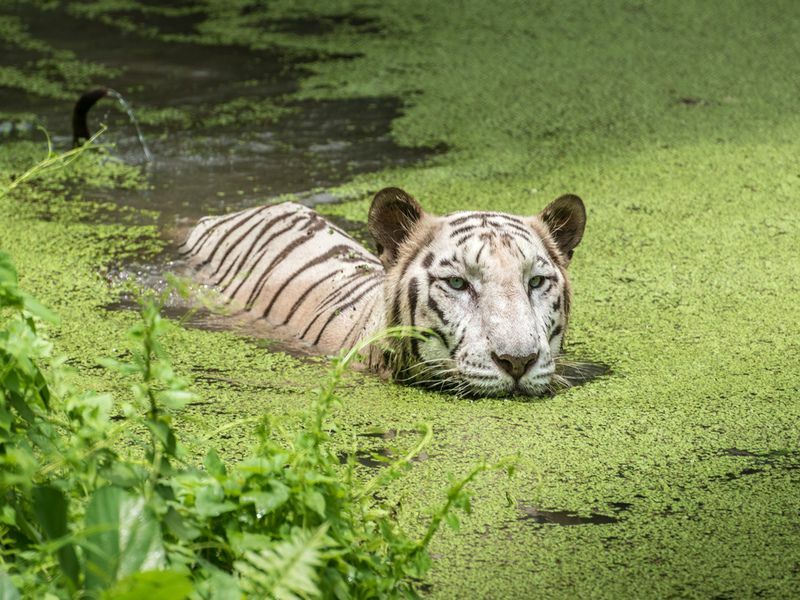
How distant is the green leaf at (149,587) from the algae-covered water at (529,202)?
18.8 inches

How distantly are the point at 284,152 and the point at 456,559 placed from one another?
3.34 meters

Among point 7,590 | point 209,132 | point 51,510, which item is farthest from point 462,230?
point 209,132

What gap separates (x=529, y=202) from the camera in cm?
460

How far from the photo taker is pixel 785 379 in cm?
302

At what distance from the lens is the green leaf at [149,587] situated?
1333 millimetres

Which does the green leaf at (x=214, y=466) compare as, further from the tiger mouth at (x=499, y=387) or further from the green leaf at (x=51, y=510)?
the tiger mouth at (x=499, y=387)

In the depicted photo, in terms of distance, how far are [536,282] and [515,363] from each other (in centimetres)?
25

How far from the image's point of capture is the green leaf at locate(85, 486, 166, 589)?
148cm

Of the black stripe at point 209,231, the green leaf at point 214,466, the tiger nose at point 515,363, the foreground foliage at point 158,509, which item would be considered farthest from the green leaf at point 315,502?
the black stripe at point 209,231

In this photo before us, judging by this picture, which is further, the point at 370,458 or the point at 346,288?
the point at 346,288

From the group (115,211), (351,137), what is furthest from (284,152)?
(115,211)

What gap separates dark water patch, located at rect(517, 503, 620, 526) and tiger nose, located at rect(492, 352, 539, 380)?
51 centimetres

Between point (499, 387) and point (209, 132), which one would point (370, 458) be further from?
point (209, 132)

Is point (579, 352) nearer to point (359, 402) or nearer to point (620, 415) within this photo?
point (620, 415)
